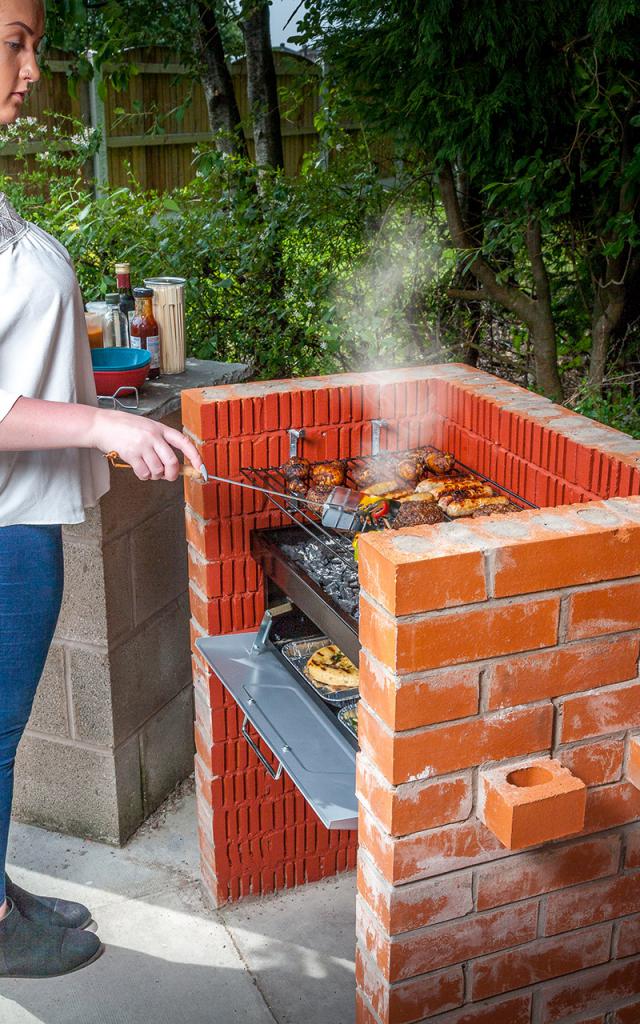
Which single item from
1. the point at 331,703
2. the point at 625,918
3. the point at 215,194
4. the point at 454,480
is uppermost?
the point at 215,194

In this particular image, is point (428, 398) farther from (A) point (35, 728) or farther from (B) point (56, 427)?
(A) point (35, 728)

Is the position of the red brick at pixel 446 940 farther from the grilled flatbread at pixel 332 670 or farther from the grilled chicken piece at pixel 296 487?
the grilled chicken piece at pixel 296 487

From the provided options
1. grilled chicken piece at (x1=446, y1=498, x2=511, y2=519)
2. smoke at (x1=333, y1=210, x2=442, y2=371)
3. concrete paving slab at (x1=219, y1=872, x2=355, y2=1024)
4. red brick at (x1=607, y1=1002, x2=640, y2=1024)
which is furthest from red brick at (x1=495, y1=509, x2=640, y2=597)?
smoke at (x1=333, y1=210, x2=442, y2=371)

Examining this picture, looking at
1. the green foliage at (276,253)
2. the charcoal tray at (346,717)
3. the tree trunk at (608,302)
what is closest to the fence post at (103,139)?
the green foliage at (276,253)

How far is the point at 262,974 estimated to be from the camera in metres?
2.64

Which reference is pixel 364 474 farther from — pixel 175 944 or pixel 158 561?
pixel 175 944

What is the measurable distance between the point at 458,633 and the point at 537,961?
0.72m

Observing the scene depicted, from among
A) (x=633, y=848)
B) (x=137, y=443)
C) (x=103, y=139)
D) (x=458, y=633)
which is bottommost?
(x=633, y=848)

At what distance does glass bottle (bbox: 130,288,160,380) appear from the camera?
3.10 meters

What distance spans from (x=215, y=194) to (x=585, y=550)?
165 inches

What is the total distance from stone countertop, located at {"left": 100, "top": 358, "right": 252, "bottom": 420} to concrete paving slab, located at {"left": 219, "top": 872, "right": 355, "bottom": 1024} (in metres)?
1.35

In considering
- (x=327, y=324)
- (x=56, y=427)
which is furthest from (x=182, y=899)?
(x=327, y=324)

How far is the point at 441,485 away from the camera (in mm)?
2639

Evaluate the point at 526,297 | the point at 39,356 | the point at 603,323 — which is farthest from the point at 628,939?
the point at 526,297
